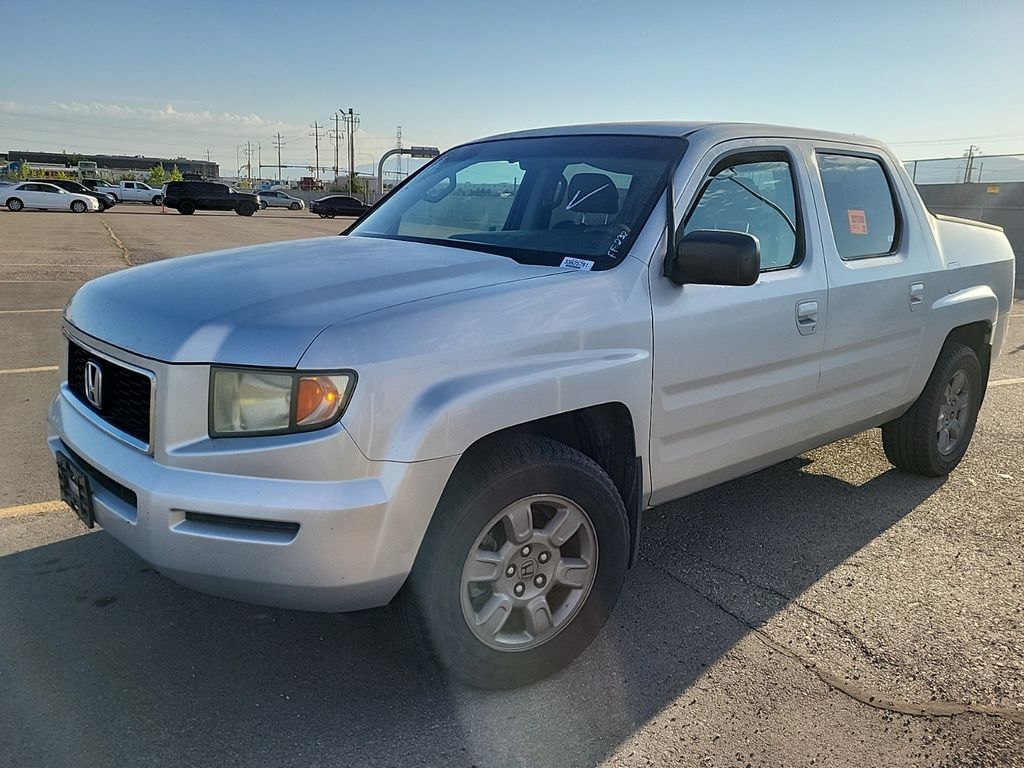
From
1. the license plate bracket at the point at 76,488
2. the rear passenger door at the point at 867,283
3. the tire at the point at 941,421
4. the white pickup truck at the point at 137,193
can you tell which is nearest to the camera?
the license plate bracket at the point at 76,488

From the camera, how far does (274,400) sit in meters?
2.19

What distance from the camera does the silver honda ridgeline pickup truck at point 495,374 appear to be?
217cm

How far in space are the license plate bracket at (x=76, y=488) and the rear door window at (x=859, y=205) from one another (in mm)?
3113

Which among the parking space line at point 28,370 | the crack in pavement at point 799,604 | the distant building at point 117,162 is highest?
the distant building at point 117,162

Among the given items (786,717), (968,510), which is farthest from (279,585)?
(968,510)

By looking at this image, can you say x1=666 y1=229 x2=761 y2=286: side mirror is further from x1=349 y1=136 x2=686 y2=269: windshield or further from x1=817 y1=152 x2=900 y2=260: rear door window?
x1=817 y1=152 x2=900 y2=260: rear door window

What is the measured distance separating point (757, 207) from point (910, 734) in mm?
2016

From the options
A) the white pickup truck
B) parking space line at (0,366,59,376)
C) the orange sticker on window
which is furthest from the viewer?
the white pickup truck

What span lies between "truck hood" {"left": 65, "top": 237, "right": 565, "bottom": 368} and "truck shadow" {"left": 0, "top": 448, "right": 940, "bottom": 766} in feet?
3.28

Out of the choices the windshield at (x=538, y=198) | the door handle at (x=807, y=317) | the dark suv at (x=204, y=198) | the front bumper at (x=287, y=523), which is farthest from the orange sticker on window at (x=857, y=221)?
the dark suv at (x=204, y=198)

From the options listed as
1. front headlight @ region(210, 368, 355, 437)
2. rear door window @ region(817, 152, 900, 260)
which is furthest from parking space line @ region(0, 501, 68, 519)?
rear door window @ region(817, 152, 900, 260)

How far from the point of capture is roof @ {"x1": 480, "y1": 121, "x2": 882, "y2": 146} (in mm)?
3246

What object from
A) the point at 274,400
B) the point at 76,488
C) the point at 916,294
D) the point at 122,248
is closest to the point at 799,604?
the point at 916,294

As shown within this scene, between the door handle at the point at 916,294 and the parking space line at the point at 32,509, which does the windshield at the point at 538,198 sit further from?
the parking space line at the point at 32,509
